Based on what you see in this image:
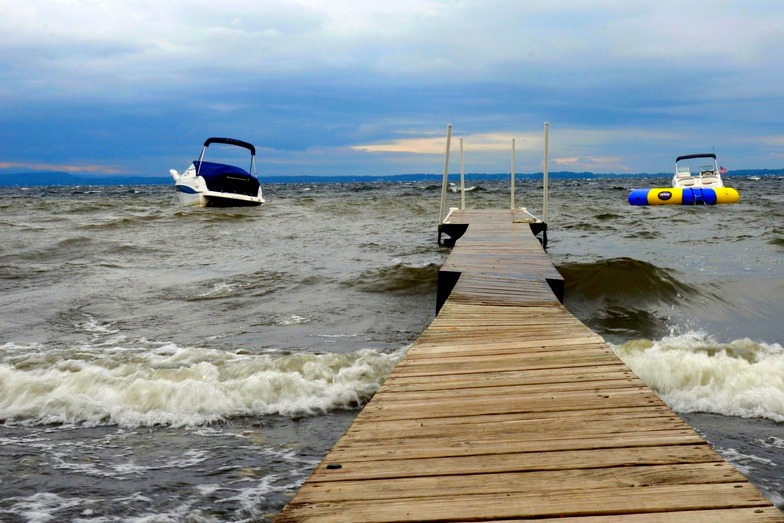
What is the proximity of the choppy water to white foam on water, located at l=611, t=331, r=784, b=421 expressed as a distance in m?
0.02

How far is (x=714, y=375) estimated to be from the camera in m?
5.60

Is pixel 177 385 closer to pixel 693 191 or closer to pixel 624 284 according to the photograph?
pixel 624 284

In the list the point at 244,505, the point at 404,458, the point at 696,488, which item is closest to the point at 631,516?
the point at 696,488

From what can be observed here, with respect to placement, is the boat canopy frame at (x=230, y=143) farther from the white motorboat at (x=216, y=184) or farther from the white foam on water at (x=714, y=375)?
the white foam on water at (x=714, y=375)

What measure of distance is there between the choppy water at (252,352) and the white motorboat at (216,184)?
15.1 m

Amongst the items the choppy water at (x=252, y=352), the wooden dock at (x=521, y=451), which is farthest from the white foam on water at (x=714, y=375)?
the wooden dock at (x=521, y=451)

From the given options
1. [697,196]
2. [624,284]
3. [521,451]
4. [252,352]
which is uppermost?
[697,196]

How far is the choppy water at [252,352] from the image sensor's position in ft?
12.6

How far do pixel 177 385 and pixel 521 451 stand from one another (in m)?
3.70

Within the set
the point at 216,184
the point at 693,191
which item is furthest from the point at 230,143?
the point at 693,191

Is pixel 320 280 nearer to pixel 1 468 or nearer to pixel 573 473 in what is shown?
pixel 1 468

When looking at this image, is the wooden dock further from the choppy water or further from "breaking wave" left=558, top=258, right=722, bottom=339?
"breaking wave" left=558, top=258, right=722, bottom=339

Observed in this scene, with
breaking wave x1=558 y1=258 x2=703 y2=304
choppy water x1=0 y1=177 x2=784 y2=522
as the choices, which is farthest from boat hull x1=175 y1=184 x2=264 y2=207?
breaking wave x1=558 y1=258 x2=703 y2=304

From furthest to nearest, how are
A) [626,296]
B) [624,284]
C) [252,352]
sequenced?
[624,284], [626,296], [252,352]
